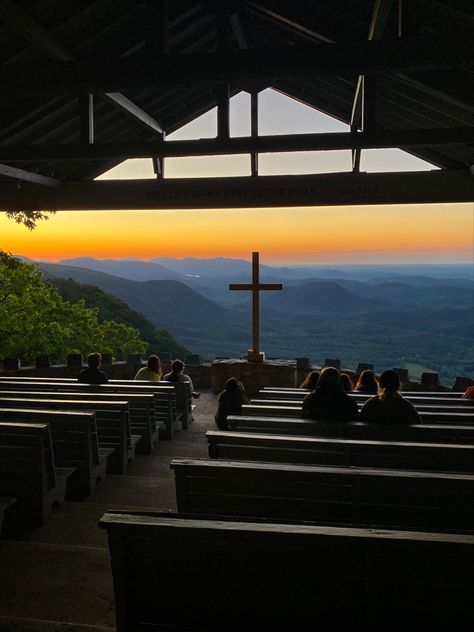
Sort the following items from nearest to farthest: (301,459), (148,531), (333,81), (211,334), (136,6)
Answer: (148,531) → (301,459) → (136,6) → (333,81) → (211,334)

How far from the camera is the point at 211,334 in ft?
515

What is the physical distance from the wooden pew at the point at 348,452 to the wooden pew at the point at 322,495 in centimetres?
63

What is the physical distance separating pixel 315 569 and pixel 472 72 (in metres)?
6.25

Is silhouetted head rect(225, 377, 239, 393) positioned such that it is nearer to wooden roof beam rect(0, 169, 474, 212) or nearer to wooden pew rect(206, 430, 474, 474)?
wooden pew rect(206, 430, 474, 474)

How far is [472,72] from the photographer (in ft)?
22.0

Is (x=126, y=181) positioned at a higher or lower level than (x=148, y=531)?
higher

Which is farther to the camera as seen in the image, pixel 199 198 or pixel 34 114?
pixel 199 198

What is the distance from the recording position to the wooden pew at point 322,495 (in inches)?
120

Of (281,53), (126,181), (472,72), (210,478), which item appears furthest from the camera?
(126,181)

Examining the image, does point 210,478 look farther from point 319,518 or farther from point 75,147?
point 75,147

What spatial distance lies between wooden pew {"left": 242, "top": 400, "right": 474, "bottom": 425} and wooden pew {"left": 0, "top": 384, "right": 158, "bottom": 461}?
133 cm

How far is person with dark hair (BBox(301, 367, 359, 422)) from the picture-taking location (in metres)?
4.90

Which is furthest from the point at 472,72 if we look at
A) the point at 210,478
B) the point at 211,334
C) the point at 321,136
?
the point at 211,334

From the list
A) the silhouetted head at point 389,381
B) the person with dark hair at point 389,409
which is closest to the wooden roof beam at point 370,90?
the silhouetted head at point 389,381
